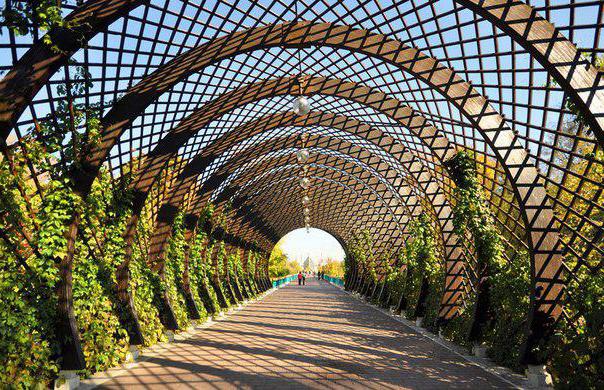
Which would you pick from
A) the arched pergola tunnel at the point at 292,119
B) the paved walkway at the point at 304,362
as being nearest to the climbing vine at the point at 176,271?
the arched pergola tunnel at the point at 292,119

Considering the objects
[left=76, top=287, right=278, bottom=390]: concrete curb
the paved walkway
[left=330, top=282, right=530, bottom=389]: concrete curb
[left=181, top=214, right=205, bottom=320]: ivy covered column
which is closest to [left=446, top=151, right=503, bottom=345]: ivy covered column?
[left=330, top=282, right=530, bottom=389]: concrete curb

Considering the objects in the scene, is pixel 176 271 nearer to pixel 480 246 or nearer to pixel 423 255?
pixel 423 255

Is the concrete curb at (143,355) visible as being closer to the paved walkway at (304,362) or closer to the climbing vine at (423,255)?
the paved walkway at (304,362)

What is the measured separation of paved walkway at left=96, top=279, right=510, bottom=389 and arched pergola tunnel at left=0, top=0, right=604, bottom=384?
1.59 m

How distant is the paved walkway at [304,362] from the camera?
11.5 meters

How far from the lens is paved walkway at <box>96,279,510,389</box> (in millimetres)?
11461

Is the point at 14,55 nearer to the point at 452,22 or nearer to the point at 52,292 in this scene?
the point at 52,292

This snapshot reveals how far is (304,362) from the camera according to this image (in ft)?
46.1

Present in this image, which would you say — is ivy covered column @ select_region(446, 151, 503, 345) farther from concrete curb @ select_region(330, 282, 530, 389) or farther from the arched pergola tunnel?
concrete curb @ select_region(330, 282, 530, 389)

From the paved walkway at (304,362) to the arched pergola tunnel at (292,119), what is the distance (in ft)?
5.22

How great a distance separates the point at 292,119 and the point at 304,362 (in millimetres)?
14492

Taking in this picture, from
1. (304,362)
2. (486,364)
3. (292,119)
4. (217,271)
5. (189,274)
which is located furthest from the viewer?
(217,271)

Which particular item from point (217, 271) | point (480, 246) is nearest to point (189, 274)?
point (217, 271)

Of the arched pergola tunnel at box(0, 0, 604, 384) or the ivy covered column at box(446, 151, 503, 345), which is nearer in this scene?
the arched pergola tunnel at box(0, 0, 604, 384)
